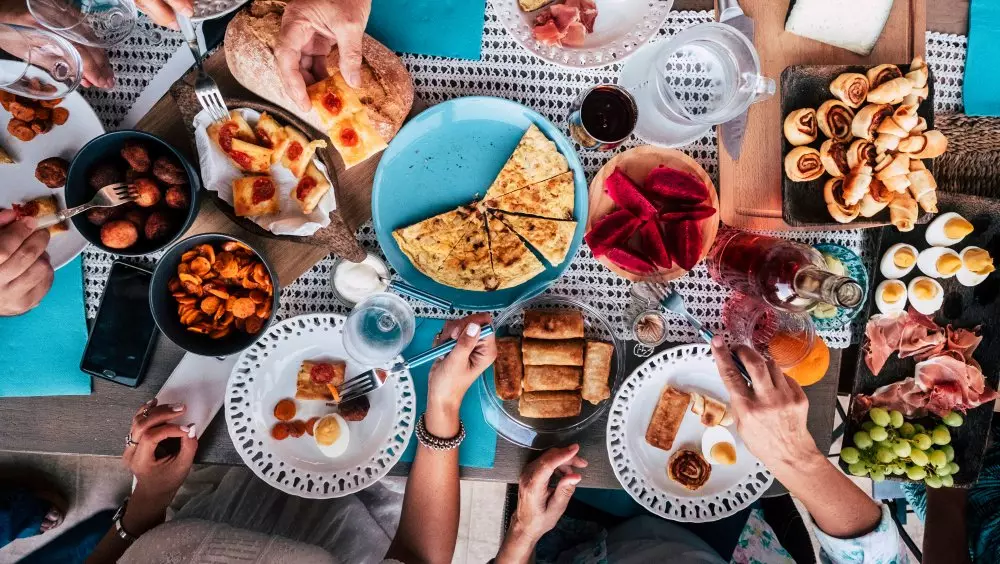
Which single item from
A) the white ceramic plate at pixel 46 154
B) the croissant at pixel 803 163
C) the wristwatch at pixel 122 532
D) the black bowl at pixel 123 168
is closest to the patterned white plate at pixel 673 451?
the croissant at pixel 803 163

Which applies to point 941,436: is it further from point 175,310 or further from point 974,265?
point 175,310

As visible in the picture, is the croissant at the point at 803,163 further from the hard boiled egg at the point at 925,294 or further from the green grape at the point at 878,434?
the green grape at the point at 878,434

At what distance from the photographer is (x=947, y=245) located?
190cm

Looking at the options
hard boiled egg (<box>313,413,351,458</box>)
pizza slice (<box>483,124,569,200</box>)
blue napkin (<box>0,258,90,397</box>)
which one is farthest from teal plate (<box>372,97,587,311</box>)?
blue napkin (<box>0,258,90,397</box>)

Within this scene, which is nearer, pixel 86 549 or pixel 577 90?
pixel 577 90

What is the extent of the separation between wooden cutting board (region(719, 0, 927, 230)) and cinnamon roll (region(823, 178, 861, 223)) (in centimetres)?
9

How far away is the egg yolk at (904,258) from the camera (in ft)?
6.03

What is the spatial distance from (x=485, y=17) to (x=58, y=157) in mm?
1440

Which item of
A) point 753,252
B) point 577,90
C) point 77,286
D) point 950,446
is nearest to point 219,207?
point 77,286

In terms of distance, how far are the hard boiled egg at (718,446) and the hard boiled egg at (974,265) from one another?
1.01m

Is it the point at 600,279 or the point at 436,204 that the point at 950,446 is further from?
the point at 436,204

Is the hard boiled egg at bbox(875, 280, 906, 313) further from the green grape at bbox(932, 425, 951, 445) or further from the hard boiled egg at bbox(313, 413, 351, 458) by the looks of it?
the hard boiled egg at bbox(313, 413, 351, 458)

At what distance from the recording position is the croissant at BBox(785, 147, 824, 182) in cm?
171

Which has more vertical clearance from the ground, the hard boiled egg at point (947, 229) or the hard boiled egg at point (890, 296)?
the hard boiled egg at point (947, 229)
